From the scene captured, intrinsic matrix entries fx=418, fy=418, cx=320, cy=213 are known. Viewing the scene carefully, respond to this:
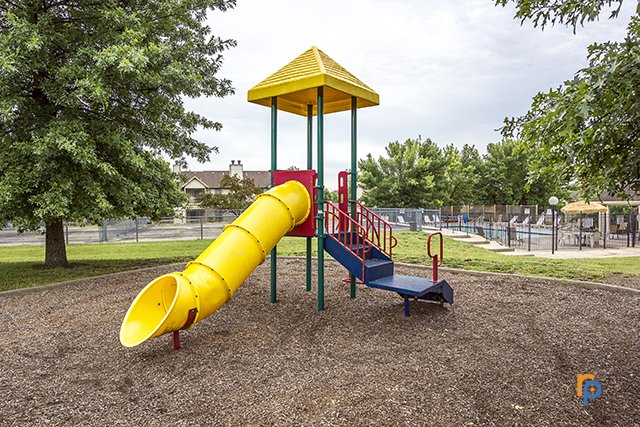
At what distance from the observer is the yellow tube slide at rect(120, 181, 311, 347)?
475 centimetres

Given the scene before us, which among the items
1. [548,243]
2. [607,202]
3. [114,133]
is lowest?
[548,243]

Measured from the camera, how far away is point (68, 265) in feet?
37.6

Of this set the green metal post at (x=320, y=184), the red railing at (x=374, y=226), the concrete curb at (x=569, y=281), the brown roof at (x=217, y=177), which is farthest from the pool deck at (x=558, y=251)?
the brown roof at (x=217, y=177)

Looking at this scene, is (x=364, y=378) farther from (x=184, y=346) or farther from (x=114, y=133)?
(x=114, y=133)

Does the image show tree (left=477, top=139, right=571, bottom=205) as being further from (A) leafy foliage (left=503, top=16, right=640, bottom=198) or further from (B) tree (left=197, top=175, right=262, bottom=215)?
(A) leafy foliage (left=503, top=16, right=640, bottom=198)

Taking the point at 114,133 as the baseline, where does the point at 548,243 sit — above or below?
below

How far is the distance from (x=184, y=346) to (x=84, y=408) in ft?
5.05

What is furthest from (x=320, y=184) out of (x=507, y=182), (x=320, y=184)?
(x=507, y=182)

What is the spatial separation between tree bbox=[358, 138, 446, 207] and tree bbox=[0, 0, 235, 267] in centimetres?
2843

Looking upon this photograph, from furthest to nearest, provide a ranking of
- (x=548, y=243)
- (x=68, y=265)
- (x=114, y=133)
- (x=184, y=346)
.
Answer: (x=548, y=243) < (x=68, y=265) < (x=114, y=133) < (x=184, y=346)

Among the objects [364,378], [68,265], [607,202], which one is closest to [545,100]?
[364,378]

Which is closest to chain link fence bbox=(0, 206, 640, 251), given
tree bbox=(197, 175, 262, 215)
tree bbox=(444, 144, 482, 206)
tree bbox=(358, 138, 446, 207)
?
tree bbox=(358, 138, 446, 207)

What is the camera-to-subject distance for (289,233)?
7035mm

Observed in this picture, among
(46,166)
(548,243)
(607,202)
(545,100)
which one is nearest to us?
(545,100)
